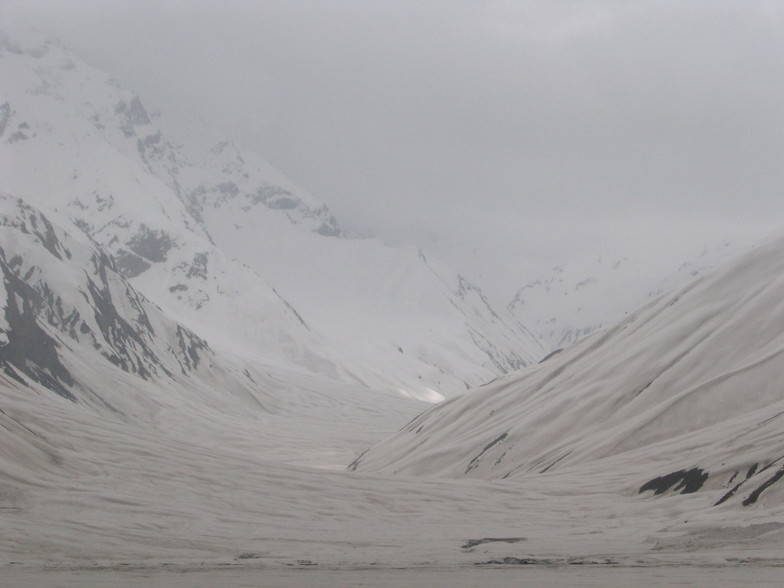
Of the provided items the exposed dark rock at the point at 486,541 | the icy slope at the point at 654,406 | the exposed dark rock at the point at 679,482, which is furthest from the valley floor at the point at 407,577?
the exposed dark rock at the point at 679,482

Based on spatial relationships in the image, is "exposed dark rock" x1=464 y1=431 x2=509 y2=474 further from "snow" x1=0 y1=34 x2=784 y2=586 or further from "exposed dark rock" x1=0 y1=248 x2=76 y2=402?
"exposed dark rock" x1=0 y1=248 x2=76 y2=402

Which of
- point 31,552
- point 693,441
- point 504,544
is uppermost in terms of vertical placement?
point 693,441

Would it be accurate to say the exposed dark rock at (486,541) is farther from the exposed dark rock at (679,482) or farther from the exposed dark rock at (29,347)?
the exposed dark rock at (29,347)

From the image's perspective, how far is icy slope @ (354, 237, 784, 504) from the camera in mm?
55094

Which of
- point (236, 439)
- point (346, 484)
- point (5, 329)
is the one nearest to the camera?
point (346, 484)

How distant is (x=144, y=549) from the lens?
114 ft

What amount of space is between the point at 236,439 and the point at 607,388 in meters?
93.9

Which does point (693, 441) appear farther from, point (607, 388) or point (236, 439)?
point (236, 439)

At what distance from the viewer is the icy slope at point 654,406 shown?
5509 centimetres

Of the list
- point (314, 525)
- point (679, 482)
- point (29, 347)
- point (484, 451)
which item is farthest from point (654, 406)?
point (29, 347)

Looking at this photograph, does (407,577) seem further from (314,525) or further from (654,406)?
(654,406)

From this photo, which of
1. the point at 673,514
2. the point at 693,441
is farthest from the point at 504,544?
the point at 693,441

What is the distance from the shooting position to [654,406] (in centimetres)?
7019

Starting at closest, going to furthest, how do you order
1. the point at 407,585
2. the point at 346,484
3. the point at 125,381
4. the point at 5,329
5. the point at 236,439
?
the point at 407,585, the point at 346,484, the point at 5,329, the point at 236,439, the point at 125,381
